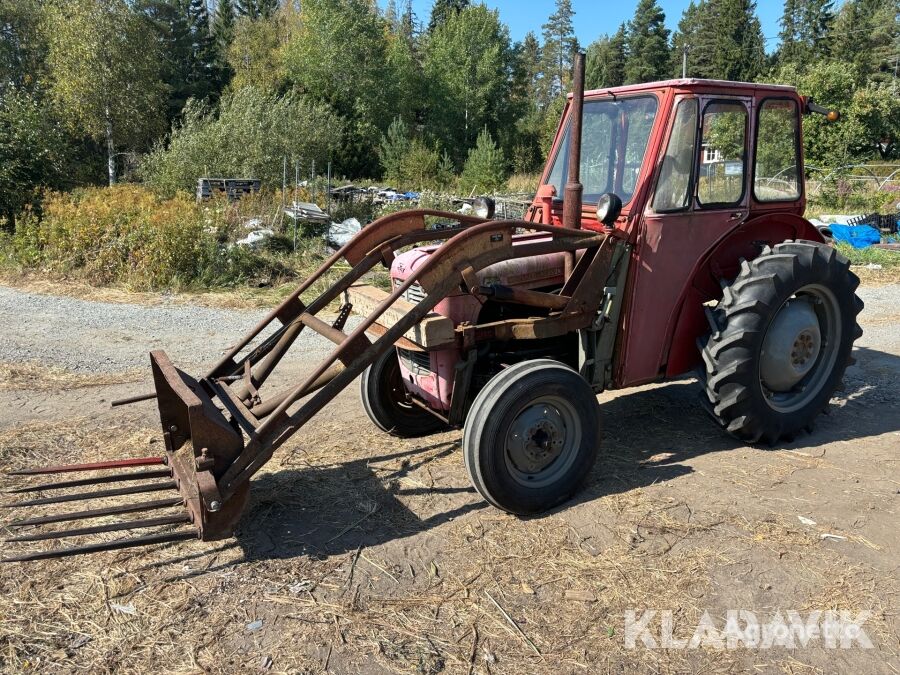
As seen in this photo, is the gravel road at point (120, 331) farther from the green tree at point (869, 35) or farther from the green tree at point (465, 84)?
the green tree at point (869, 35)

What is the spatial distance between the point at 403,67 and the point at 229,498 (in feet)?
131

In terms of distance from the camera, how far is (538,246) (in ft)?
13.7

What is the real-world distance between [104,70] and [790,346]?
3026 cm

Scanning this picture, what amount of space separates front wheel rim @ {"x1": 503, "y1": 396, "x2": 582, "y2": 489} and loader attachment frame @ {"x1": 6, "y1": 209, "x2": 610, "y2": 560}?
48 cm

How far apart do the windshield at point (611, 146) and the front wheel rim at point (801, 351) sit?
4.62 feet

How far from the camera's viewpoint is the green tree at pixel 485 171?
92.0 ft

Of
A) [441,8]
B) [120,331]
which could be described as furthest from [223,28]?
[120,331]

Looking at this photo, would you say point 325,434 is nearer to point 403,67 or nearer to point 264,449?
point 264,449

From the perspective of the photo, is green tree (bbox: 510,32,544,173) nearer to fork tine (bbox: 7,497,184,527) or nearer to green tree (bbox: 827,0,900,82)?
green tree (bbox: 827,0,900,82)

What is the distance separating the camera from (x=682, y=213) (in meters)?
4.62

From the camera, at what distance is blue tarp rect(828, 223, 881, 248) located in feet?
47.9

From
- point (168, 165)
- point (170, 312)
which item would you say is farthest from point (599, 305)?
point (168, 165)

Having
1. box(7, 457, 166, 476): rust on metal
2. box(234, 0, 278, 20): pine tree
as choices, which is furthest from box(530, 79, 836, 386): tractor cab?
box(234, 0, 278, 20): pine tree
